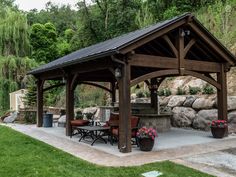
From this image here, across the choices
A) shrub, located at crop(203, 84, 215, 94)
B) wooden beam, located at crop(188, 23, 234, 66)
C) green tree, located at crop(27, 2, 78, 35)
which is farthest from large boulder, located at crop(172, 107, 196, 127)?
green tree, located at crop(27, 2, 78, 35)

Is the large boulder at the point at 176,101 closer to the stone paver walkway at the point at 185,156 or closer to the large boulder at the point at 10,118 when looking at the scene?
the stone paver walkway at the point at 185,156

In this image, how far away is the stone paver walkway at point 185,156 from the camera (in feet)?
20.6

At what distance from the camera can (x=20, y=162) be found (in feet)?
21.7

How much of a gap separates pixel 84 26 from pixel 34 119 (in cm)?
1280

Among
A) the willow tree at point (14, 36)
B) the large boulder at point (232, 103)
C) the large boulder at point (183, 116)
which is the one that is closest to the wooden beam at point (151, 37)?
the large boulder at point (232, 103)

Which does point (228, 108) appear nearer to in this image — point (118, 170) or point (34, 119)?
point (118, 170)

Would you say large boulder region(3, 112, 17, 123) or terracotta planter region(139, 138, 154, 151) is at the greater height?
large boulder region(3, 112, 17, 123)

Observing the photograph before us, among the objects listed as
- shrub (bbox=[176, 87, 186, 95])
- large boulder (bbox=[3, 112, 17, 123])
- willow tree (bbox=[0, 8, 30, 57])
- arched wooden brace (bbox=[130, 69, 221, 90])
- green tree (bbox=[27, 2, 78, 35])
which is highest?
green tree (bbox=[27, 2, 78, 35])

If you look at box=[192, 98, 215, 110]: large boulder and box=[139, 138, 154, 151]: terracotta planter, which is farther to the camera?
box=[192, 98, 215, 110]: large boulder

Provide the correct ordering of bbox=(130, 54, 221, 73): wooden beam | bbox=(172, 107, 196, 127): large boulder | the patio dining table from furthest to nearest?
bbox=(172, 107, 196, 127): large boulder < the patio dining table < bbox=(130, 54, 221, 73): wooden beam

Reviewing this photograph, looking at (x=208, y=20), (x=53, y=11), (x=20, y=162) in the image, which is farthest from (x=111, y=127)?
(x=53, y=11)

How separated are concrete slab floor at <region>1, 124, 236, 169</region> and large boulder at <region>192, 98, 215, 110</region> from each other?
1.81m

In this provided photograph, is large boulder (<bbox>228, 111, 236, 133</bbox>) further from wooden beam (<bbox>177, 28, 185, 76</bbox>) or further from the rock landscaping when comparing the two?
wooden beam (<bbox>177, 28, 185, 76</bbox>)

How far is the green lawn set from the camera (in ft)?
18.7
